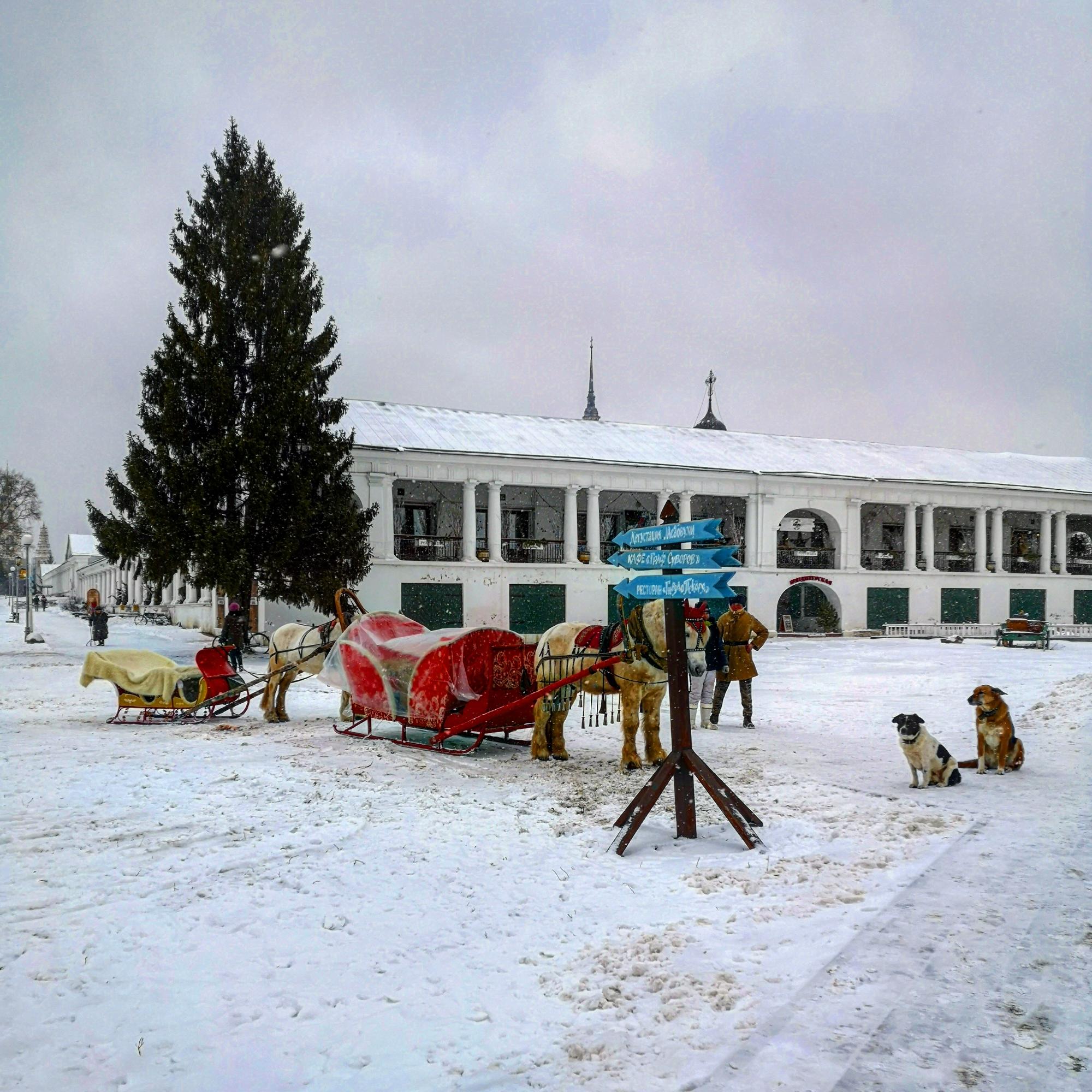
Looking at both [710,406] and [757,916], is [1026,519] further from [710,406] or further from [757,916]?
[757,916]

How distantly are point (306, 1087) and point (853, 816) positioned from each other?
5.17m

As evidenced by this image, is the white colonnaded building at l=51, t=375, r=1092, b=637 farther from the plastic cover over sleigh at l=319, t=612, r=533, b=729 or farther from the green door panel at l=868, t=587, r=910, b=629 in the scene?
the plastic cover over sleigh at l=319, t=612, r=533, b=729

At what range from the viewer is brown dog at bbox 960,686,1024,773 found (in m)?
8.55

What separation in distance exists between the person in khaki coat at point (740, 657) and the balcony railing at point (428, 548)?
19.4 meters

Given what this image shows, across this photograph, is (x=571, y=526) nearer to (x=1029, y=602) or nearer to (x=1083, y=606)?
(x=1029, y=602)

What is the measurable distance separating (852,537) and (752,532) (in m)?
4.77

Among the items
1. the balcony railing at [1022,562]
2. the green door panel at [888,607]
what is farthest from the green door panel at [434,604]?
the balcony railing at [1022,562]

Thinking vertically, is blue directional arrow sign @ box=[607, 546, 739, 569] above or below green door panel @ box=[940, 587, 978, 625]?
above

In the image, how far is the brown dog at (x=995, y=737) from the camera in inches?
337

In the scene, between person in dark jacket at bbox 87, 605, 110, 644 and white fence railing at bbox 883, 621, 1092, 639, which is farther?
white fence railing at bbox 883, 621, 1092, 639

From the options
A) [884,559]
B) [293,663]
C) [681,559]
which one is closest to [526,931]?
[681,559]

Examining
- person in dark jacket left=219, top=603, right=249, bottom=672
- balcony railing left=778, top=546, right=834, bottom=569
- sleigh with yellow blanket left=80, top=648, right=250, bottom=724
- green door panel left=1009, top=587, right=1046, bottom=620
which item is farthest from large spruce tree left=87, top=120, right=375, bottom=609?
green door panel left=1009, top=587, right=1046, bottom=620

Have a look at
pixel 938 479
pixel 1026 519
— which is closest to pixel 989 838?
pixel 938 479

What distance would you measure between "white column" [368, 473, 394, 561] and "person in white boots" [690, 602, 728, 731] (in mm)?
17008
